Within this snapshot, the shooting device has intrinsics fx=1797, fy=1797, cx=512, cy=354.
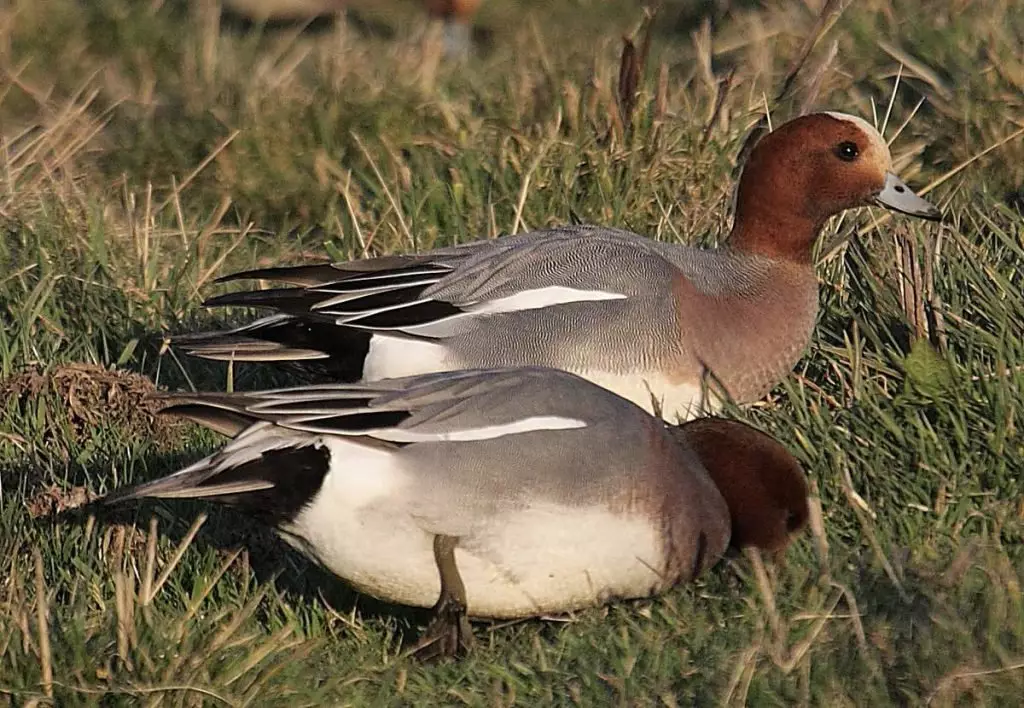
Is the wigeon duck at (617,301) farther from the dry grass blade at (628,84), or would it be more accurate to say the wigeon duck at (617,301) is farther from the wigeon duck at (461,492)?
the dry grass blade at (628,84)

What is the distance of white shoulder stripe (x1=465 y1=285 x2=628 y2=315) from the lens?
4.05m

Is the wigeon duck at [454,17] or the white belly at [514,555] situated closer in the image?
the white belly at [514,555]

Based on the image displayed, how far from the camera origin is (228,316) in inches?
195

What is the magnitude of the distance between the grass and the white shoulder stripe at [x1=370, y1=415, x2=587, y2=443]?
14.7 inches

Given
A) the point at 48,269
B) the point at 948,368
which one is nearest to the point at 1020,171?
the point at 948,368

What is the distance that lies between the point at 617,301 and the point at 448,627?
3.32 ft

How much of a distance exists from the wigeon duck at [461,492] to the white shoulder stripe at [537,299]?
0.65m

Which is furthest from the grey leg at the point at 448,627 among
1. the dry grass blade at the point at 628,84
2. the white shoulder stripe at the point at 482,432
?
the dry grass blade at the point at 628,84

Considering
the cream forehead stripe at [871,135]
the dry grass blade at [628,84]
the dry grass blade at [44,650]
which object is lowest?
the dry grass blade at [44,650]

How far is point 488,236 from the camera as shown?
16.6 feet

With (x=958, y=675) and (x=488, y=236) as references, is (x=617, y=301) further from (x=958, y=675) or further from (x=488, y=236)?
(x=958, y=675)

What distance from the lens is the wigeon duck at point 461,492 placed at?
3266 mm

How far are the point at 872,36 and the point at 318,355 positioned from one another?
2.61 metres

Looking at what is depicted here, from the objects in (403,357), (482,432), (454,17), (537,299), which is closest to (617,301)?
(537,299)
